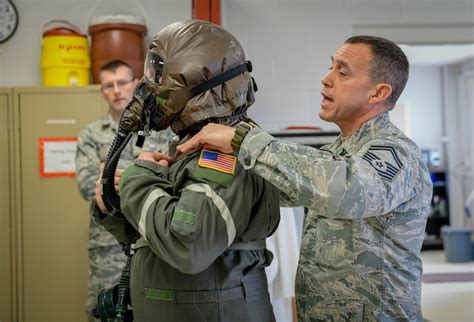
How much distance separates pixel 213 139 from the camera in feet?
4.69

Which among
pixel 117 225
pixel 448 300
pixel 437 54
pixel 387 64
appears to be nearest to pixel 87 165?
pixel 117 225

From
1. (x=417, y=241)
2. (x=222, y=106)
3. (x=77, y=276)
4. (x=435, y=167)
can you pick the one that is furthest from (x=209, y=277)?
(x=435, y=167)

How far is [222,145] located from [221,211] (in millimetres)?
158

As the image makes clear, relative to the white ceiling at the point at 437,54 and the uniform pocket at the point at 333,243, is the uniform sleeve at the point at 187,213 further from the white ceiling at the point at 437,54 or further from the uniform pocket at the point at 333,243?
the white ceiling at the point at 437,54

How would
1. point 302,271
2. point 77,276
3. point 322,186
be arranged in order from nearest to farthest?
point 322,186, point 302,271, point 77,276

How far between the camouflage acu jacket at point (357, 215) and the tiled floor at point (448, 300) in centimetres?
343

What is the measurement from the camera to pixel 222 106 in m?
1.50

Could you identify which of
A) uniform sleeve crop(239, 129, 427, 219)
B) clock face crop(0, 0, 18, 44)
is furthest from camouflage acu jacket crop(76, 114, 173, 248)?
uniform sleeve crop(239, 129, 427, 219)

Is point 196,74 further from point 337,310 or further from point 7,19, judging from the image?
point 7,19

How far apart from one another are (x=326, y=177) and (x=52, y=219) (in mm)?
2868

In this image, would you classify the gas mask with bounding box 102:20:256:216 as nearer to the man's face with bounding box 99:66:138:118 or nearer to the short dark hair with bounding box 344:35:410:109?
the short dark hair with bounding box 344:35:410:109

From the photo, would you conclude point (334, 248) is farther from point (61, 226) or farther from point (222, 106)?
point (61, 226)

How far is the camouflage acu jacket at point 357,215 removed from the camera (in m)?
1.33

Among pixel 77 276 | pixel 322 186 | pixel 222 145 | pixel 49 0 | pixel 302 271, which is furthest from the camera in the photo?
pixel 49 0
